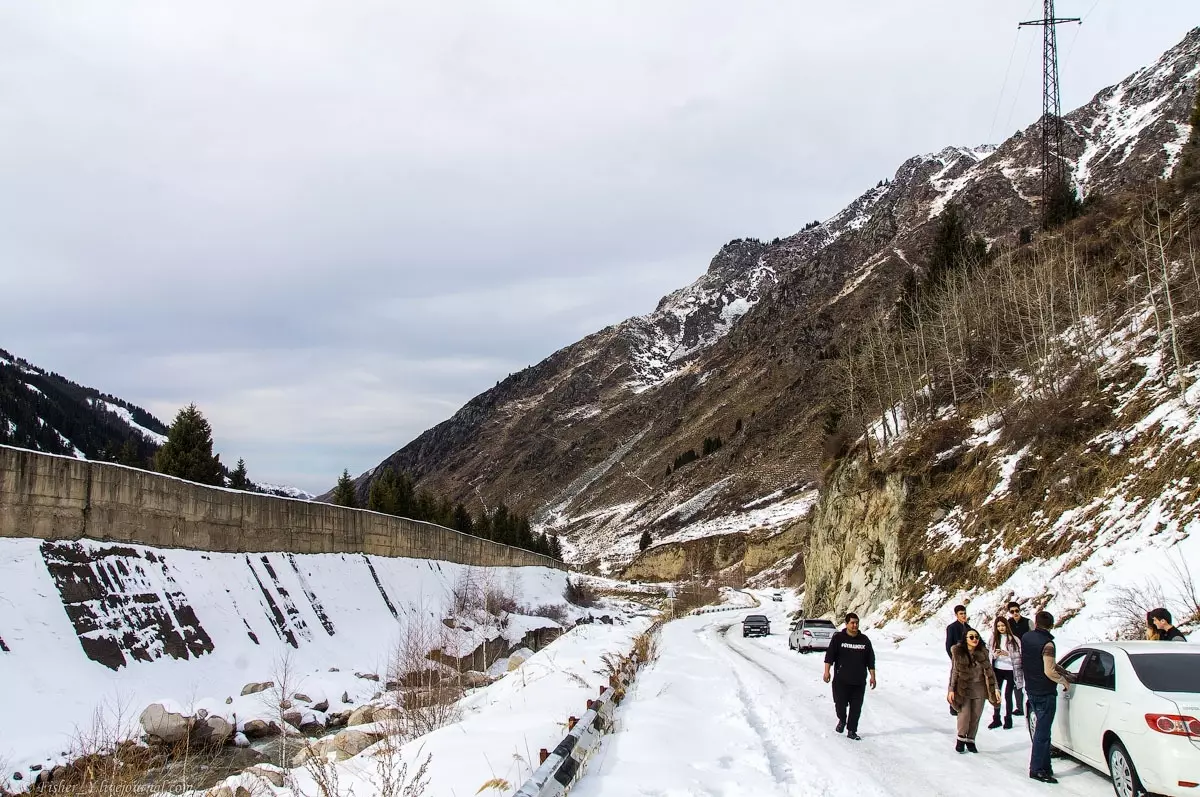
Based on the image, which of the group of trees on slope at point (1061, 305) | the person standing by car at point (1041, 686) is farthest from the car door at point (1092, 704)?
the group of trees on slope at point (1061, 305)

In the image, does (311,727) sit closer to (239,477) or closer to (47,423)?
(239,477)

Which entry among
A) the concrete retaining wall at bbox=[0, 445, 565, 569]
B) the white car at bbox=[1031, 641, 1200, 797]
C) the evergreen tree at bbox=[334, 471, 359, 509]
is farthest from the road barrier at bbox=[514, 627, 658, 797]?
the evergreen tree at bbox=[334, 471, 359, 509]

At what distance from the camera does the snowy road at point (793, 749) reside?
24.0 ft

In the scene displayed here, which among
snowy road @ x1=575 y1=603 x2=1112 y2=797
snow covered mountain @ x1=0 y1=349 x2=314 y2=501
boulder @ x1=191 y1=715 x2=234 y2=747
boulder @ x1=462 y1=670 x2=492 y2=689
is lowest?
boulder @ x1=462 y1=670 x2=492 y2=689

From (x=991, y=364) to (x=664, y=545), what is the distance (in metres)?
66.2

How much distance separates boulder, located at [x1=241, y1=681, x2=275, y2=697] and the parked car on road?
1743 centimetres

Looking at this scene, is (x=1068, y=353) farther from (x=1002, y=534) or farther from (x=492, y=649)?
(x=492, y=649)

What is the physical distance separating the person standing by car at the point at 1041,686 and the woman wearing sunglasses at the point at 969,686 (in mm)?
592

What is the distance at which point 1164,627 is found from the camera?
8.66 metres

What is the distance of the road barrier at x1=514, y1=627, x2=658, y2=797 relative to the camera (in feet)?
19.6

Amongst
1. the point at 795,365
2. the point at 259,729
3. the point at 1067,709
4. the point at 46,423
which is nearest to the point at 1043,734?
the point at 1067,709

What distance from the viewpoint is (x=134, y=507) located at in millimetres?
19109

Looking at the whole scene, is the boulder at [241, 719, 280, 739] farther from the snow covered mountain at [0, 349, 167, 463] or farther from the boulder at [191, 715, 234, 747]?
the snow covered mountain at [0, 349, 167, 463]

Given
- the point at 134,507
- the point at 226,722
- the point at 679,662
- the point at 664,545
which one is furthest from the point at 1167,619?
the point at 664,545
